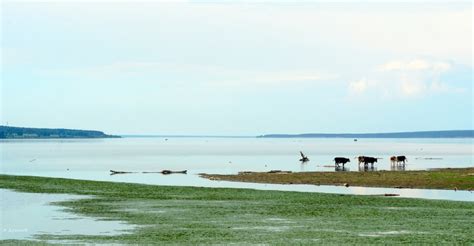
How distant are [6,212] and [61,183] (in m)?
A: 20.1

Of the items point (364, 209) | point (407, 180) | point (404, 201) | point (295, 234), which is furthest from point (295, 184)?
point (295, 234)

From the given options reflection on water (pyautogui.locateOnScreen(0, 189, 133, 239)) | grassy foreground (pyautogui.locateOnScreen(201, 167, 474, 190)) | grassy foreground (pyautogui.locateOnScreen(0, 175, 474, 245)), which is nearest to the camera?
grassy foreground (pyautogui.locateOnScreen(0, 175, 474, 245))

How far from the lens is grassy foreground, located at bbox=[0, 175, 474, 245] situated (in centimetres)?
2712

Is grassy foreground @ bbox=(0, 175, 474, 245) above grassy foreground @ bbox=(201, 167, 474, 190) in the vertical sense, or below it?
below

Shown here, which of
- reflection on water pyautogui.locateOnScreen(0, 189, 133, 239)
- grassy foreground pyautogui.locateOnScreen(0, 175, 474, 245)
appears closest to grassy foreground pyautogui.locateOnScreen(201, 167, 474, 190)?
grassy foreground pyautogui.locateOnScreen(0, 175, 474, 245)

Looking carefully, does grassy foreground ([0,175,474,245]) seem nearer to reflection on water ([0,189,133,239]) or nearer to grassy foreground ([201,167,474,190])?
reflection on water ([0,189,133,239])

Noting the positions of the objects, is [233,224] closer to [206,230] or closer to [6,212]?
[206,230]

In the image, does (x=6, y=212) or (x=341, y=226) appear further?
(x=6, y=212)

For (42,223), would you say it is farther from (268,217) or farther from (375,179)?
(375,179)

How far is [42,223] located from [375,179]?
3341 centimetres

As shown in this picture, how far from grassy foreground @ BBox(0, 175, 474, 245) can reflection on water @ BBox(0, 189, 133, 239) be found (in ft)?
3.01

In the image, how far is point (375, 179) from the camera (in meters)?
58.8

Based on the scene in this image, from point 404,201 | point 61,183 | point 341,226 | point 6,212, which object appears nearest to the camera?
point 341,226

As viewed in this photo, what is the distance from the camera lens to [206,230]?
2900 cm
